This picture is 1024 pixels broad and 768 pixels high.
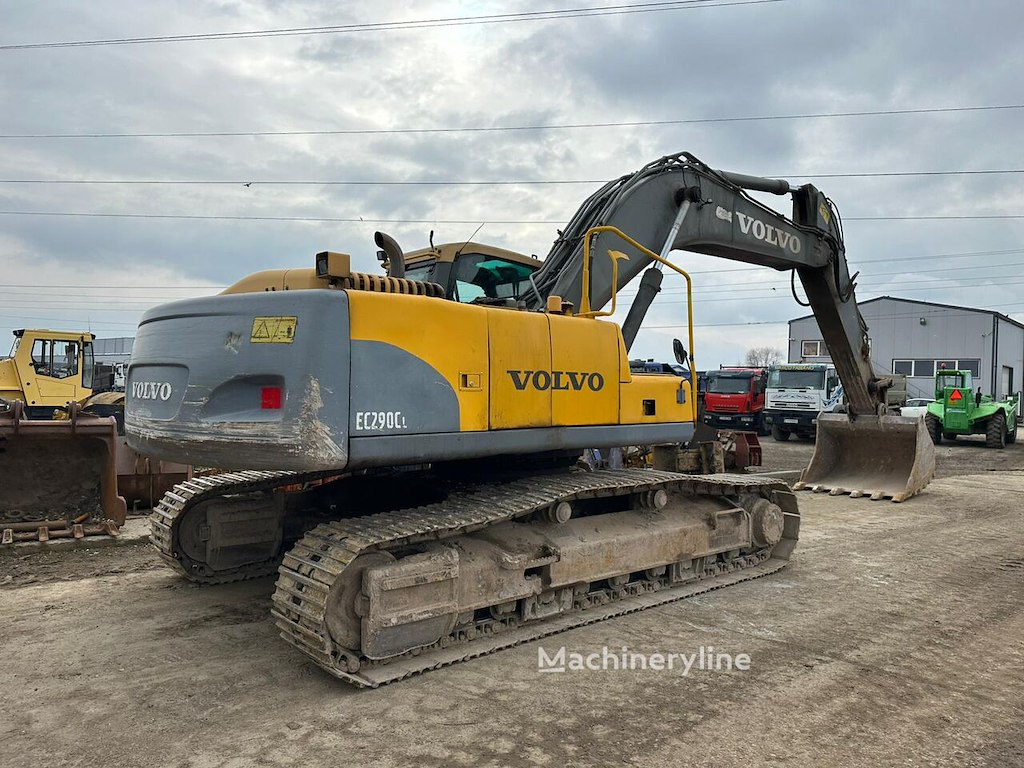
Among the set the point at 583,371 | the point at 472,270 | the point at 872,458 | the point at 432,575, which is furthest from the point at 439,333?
the point at 872,458

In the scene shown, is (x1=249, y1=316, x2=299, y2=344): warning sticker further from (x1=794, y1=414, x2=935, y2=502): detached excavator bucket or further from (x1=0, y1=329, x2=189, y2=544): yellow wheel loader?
(x1=794, y1=414, x2=935, y2=502): detached excavator bucket

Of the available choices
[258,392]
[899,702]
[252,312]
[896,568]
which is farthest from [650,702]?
[896,568]

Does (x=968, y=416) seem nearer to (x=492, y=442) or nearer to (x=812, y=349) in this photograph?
(x=492, y=442)

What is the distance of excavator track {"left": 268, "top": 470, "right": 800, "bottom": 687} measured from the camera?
12.9 ft

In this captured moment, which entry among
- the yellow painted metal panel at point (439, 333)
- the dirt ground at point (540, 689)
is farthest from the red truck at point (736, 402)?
the yellow painted metal panel at point (439, 333)

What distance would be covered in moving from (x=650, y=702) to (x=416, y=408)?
1.91m

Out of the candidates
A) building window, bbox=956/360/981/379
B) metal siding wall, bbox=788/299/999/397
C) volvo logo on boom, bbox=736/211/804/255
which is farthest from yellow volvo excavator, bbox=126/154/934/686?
building window, bbox=956/360/981/379

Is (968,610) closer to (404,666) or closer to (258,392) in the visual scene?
(404,666)

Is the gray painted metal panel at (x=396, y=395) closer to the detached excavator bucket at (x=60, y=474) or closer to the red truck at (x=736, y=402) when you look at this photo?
the detached excavator bucket at (x=60, y=474)

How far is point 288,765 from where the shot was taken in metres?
3.15

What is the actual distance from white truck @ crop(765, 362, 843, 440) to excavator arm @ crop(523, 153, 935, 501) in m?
11.2

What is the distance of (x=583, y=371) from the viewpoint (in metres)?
5.00

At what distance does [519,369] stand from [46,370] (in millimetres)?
17172

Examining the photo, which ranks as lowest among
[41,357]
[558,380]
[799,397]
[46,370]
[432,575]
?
[432,575]
